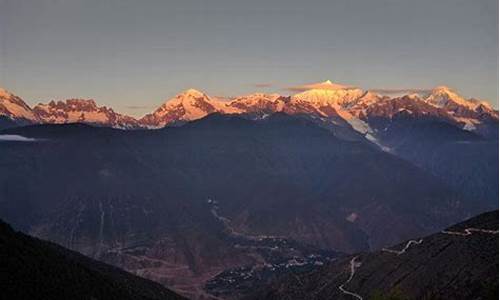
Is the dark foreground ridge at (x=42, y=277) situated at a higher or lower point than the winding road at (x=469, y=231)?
higher

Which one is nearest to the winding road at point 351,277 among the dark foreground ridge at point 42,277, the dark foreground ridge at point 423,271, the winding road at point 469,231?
the dark foreground ridge at point 423,271

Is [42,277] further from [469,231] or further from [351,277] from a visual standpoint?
[469,231]

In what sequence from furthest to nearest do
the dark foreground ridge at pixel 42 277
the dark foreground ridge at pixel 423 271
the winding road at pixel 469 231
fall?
the winding road at pixel 469 231 < the dark foreground ridge at pixel 423 271 < the dark foreground ridge at pixel 42 277

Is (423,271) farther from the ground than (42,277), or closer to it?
closer to it

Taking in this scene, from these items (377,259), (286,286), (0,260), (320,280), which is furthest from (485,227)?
(0,260)

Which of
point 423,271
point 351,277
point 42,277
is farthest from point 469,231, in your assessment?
point 42,277

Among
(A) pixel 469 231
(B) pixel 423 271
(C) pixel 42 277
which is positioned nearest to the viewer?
(C) pixel 42 277

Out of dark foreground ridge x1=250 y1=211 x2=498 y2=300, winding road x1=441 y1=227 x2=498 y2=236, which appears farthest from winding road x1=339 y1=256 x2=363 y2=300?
winding road x1=441 y1=227 x2=498 y2=236

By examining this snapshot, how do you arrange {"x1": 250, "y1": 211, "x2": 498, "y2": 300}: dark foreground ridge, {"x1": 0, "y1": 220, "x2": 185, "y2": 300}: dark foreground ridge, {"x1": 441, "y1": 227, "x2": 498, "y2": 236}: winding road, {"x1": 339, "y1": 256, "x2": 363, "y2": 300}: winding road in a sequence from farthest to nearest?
1. {"x1": 339, "y1": 256, "x2": 363, "y2": 300}: winding road
2. {"x1": 441, "y1": 227, "x2": 498, "y2": 236}: winding road
3. {"x1": 250, "y1": 211, "x2": 498, "y2": 300}: dark foreground ridge
4. {"x1": 0, "y1": 220, "x2": 185, "y2": 300}: dark foreground ridge

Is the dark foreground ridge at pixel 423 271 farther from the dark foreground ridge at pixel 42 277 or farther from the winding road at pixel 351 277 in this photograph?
the dark foreground ridge at pixel 42 277

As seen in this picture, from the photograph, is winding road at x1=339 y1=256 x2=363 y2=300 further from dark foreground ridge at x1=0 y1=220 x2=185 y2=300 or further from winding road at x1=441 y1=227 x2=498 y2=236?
dark foreground ridge at x1=0 y1=220 x2=185 y2=300
